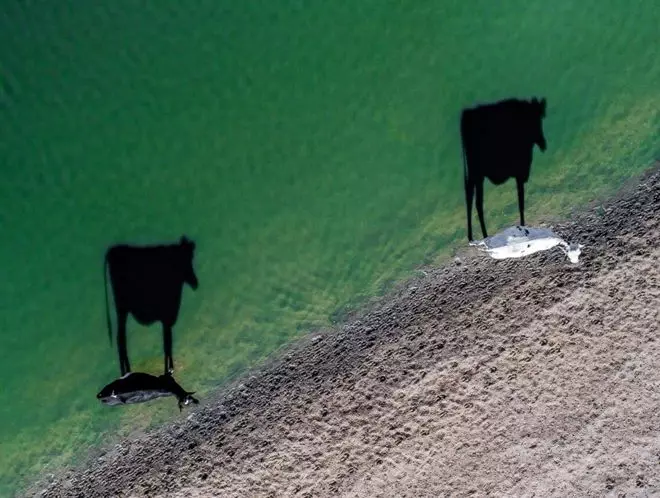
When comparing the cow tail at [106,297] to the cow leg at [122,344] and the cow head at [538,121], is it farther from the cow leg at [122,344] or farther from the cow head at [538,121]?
the cow head at [538,121]

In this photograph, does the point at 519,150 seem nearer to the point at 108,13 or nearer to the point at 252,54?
the point at 252,54

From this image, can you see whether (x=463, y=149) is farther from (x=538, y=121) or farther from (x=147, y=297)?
(x=147, y=297)

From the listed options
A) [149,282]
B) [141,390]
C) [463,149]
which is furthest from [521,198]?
[141,390]

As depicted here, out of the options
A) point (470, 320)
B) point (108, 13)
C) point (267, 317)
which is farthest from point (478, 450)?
point (108, 13)

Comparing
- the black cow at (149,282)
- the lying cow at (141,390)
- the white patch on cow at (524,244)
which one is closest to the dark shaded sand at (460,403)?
the white patch on cow at (524,244)

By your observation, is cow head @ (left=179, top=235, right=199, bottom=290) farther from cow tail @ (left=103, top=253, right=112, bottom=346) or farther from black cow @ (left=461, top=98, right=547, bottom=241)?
black cow @ (left=461, top=98, right=547, bottom=241)

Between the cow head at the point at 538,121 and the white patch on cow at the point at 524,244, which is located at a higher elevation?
the cow head at the point at 538,121

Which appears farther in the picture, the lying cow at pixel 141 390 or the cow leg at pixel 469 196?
the cow leg at pixel 469 196
